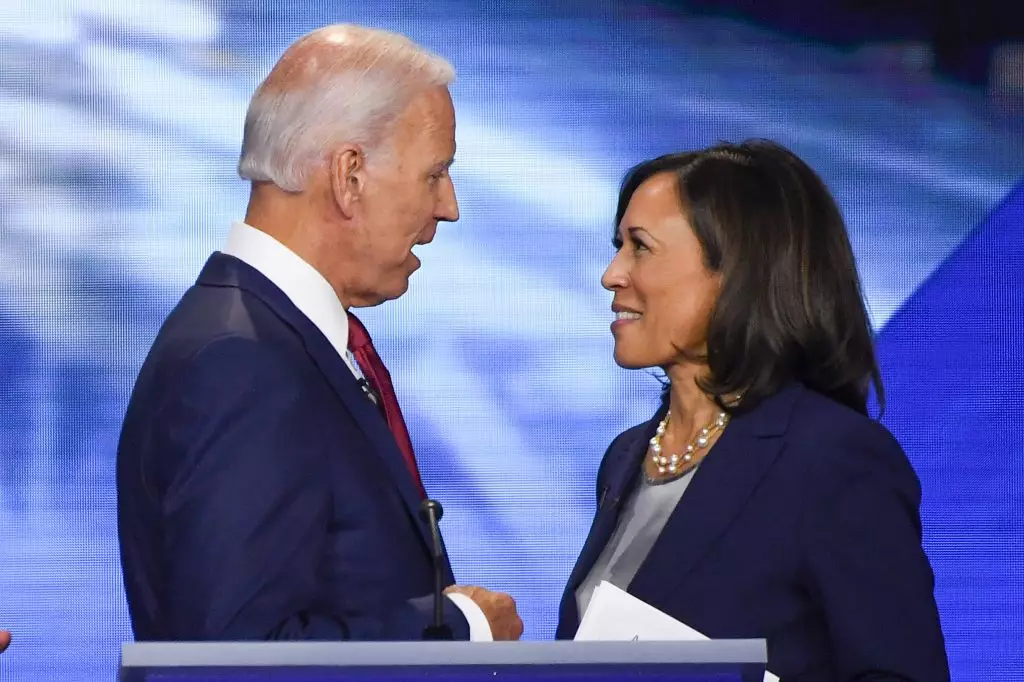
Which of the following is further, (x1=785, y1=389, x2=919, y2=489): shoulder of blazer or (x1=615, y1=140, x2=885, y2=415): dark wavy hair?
(x1=615, y1=140, x2=885, y2=415): dark wavy hair

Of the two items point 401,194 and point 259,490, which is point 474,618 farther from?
point 401,194

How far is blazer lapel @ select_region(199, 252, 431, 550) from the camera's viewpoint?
2.23 metres

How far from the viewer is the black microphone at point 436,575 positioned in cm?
186

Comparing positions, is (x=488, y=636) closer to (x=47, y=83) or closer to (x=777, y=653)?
(x=777, y=653)

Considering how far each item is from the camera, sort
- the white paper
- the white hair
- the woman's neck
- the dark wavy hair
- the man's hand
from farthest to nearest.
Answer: the woman's neck → the dark wavy hair → the white hair → the man's hand → the white paper

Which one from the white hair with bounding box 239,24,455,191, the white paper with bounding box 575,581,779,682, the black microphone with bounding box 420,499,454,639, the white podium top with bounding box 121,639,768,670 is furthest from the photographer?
the white hair with bounding box 239,24,455,191

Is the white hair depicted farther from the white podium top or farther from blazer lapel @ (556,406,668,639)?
the white podium top

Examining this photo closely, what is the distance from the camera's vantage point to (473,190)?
12.6 ft

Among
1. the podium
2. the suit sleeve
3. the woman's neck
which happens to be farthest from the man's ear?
the podium

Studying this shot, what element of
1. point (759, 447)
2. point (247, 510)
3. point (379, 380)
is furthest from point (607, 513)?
point (247, 510)

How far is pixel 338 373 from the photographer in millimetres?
2238

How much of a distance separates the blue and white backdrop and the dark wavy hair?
129 cm

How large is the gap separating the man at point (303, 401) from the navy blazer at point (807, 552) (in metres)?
0.32

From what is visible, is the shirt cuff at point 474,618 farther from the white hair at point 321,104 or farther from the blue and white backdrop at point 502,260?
the blue and white backdrop at point 502,260
